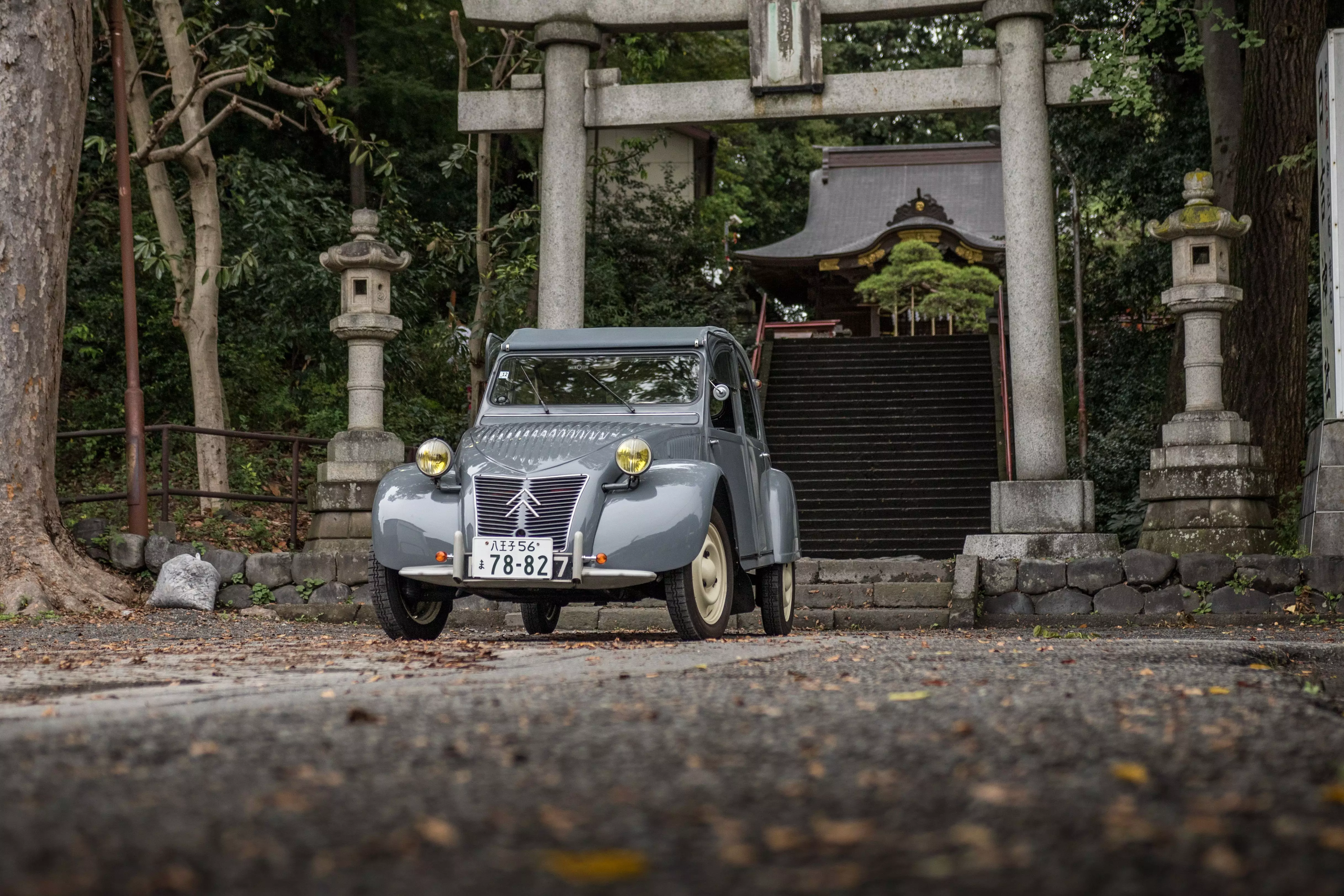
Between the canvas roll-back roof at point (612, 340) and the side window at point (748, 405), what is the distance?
40cm

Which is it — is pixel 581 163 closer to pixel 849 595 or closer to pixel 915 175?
pixel 849 595

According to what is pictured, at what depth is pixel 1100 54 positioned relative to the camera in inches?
457

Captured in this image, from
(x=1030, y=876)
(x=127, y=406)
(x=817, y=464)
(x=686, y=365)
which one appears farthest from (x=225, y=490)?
(x=1030, y=876)

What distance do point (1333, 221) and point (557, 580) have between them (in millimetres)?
7468

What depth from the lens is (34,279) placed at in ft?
32.9

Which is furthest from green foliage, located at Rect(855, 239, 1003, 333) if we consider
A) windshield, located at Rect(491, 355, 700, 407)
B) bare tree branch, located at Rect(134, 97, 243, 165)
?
windshield, located at Rect(491, 355, 700, 407)

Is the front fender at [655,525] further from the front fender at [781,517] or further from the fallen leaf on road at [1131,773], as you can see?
the fallen leaf on road at [1131,773]

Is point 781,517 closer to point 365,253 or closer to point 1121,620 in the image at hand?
point 1121,620

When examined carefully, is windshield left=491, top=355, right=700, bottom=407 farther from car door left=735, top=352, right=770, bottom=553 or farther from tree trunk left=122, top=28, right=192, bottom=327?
tree trunk left=122, top=28, right=192, bottom=327

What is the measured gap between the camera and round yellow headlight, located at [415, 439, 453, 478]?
736cm

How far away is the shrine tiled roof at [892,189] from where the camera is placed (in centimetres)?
3406

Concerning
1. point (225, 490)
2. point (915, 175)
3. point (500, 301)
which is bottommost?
point (225, 490)

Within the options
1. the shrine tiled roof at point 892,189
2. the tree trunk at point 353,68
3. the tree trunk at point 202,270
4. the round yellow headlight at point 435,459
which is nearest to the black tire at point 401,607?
the round yellow headlight at point 435,459

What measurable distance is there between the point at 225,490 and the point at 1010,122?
28.9 feet
